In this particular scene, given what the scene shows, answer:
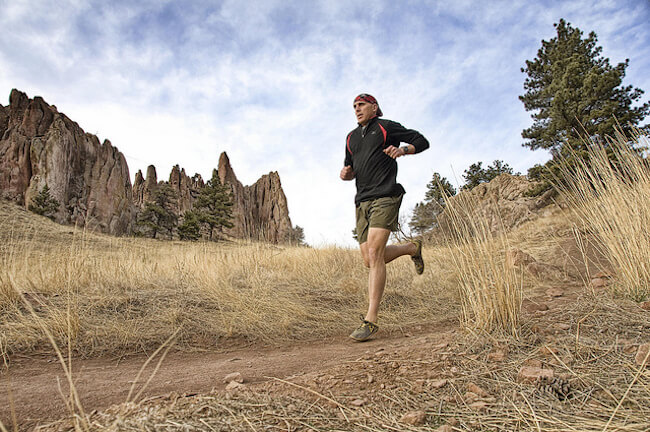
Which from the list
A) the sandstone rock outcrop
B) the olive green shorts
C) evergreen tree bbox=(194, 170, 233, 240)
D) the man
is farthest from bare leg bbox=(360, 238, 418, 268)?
the sandstone rock outcrop

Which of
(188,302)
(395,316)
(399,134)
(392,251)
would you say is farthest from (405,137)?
(188,302)

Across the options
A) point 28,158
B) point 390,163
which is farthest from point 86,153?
point 390,163

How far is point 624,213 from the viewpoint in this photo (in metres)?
2.79

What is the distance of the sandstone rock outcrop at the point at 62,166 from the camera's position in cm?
3978

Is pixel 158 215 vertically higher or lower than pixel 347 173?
higher

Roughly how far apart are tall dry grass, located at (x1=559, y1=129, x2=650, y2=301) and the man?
143 centimetres

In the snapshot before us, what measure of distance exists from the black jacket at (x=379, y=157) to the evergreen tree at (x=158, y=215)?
3487 centimetres

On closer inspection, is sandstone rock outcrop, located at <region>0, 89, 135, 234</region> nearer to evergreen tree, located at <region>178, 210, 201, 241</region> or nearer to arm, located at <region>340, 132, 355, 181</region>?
evergreen tree, located at <region>178, 210, 201, 241</region>

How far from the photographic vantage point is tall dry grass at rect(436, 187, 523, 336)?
6.81 feet

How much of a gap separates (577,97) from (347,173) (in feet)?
52.4

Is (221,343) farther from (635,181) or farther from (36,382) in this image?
(635,181)

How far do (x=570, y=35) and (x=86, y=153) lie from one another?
55580 mm

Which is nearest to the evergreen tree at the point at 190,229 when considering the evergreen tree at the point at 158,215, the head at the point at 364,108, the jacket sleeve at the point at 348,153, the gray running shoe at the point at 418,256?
the evergreen tree at the point at 158,215

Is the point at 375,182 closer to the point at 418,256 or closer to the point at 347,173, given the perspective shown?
the point at 347,173
